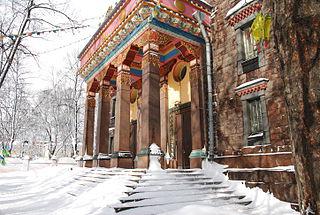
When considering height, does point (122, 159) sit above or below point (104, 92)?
below

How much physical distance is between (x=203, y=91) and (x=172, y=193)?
5084mm

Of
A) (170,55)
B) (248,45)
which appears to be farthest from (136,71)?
(248,45)

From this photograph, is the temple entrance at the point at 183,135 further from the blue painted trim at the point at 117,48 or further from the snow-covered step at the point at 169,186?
the snow-covered step at the point at 169,186

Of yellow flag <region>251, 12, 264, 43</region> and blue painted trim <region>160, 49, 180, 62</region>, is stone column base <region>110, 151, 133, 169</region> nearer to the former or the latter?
blue painted trim <region>160, 49, 180, 62</region>

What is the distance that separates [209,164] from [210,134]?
122cm

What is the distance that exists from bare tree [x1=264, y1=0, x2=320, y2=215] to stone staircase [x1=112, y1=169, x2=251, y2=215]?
13.8ft

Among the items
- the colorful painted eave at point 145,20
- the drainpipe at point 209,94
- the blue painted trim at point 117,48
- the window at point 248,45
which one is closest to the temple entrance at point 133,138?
the blue painted trim at point 117,48

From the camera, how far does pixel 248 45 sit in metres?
8.76

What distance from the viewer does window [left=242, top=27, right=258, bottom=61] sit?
8.53 m

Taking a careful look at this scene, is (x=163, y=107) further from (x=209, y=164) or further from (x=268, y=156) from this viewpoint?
(x=268, y=156)

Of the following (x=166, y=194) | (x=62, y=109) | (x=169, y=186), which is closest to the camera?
(x=166, y=194)

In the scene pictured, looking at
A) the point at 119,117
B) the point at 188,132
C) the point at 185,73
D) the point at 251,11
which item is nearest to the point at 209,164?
the point at 188,132

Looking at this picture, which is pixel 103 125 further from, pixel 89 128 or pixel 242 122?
pixel 242 122

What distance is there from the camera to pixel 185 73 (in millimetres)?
11828
